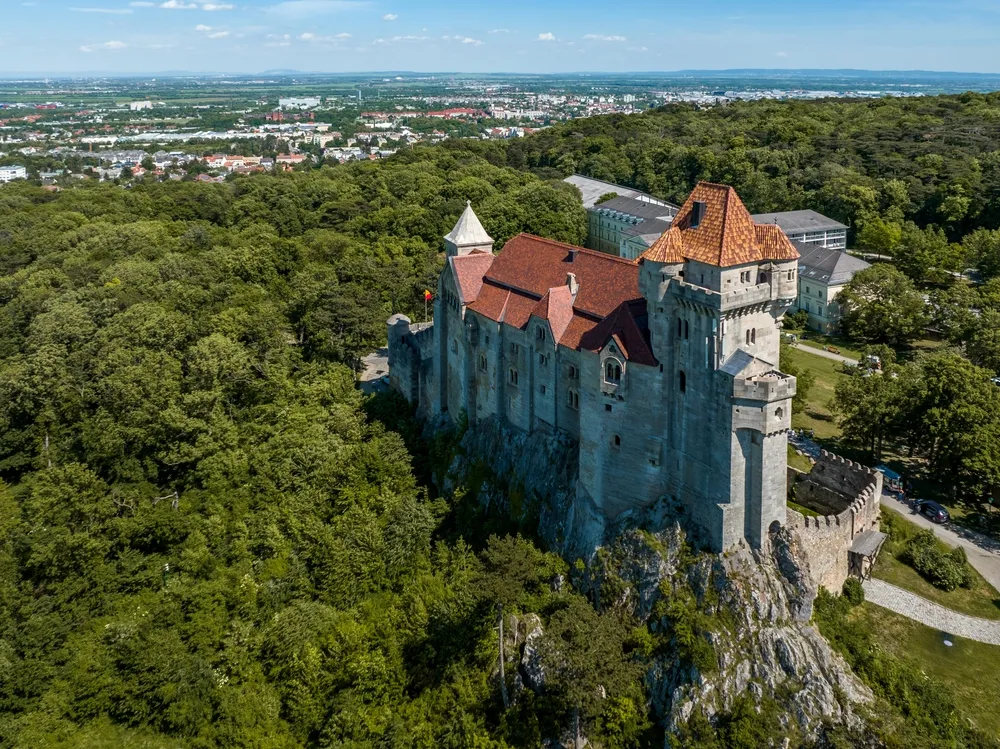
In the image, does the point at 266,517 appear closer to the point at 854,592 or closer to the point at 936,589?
the point at 854,592

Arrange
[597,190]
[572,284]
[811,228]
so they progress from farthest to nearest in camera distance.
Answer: [597,190] < [811,228] < [572,284]

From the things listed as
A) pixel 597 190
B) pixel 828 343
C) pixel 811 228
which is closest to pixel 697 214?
pixel 828 343

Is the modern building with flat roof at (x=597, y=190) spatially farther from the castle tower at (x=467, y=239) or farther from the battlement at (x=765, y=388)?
the battlement at (x=765, y=388)

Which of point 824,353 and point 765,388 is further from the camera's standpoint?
point 824,353

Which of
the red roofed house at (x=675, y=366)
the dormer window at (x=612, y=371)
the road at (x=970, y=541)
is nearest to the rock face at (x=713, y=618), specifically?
the red roofed house at (x=675, y=366)

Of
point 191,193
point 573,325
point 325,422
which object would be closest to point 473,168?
point 191,193

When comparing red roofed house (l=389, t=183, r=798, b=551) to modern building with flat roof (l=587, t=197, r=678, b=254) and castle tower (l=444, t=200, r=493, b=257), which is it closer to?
castle tower (l=444, t=200, r=493, b=257)
